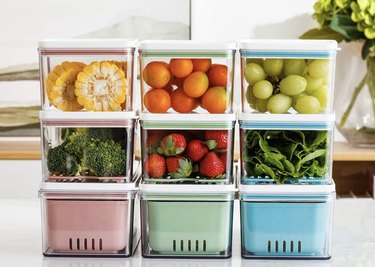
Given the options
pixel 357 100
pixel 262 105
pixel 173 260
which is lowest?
pixel 173 260

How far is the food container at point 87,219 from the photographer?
4.44 feet

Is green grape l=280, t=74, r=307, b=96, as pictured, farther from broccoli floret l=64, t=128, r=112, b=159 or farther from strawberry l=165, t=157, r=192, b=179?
broccoli floret l=64, t=128, r=112, b=159

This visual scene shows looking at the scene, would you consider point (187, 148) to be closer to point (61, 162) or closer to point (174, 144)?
point (174, 144)

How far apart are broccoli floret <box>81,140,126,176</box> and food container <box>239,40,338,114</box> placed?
250 mm

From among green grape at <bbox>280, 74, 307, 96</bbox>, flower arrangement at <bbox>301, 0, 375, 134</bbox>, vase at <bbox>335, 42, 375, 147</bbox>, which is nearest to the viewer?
green grape at <bbox>280, 74, 307, 96</bbox>

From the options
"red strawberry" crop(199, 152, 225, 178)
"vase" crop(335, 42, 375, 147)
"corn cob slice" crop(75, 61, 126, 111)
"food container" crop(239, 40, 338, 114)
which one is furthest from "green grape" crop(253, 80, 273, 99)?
"vase" crop(335, 42, 375, 147)

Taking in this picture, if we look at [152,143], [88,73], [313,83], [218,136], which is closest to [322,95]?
[313,83]

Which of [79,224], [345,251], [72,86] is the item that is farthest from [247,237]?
[72,86]

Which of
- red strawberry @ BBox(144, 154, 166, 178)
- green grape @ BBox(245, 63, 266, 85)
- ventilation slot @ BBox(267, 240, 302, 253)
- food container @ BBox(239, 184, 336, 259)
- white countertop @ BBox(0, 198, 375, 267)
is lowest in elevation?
white countertop @ BBox(0, 198, 375, 267)

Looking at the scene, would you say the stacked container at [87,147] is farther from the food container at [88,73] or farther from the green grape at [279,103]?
the green grape at [279,103]

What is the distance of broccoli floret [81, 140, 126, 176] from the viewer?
4.40 ft

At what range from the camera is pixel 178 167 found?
1.33 metres

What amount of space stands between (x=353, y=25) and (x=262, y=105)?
1.79 meters

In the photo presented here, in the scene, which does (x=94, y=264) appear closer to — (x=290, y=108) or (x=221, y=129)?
(x=221, y=129)
